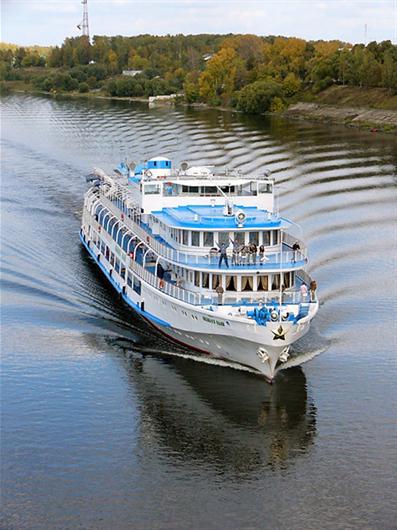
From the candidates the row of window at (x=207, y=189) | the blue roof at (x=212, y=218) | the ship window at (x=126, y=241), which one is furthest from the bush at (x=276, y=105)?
the blue roof at (x=212, y=218)

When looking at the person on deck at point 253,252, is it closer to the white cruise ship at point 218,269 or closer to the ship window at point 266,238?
the white cruise ship at point 218,269

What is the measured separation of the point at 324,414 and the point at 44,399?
907 centimetres

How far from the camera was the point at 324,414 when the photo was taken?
29219mm

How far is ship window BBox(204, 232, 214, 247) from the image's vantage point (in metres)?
34.2

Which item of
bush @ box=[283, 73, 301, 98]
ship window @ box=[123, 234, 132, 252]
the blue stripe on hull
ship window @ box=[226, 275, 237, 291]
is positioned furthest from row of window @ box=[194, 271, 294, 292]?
bush @ box=[283, 73, 301, 98]

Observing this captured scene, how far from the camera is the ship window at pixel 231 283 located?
3297cm

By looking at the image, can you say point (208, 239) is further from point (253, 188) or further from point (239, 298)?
point (253, 188)

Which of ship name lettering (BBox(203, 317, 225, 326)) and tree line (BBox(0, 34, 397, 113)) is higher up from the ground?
tree line (BBox(0, 34, 397, 113))

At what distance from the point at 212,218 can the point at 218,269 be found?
2.68 m

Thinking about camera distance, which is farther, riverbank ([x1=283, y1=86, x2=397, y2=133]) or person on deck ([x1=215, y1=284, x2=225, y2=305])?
riverbank ([x1=283, y1=86, x2=397, y2=133])

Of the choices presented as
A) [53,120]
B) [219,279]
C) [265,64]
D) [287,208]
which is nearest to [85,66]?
[265,64]

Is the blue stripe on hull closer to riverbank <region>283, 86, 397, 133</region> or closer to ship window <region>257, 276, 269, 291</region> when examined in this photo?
ship window <region>257, 276, 269, 291</region>

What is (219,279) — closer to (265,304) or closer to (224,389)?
(265,304)

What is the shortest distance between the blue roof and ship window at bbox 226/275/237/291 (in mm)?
1945
